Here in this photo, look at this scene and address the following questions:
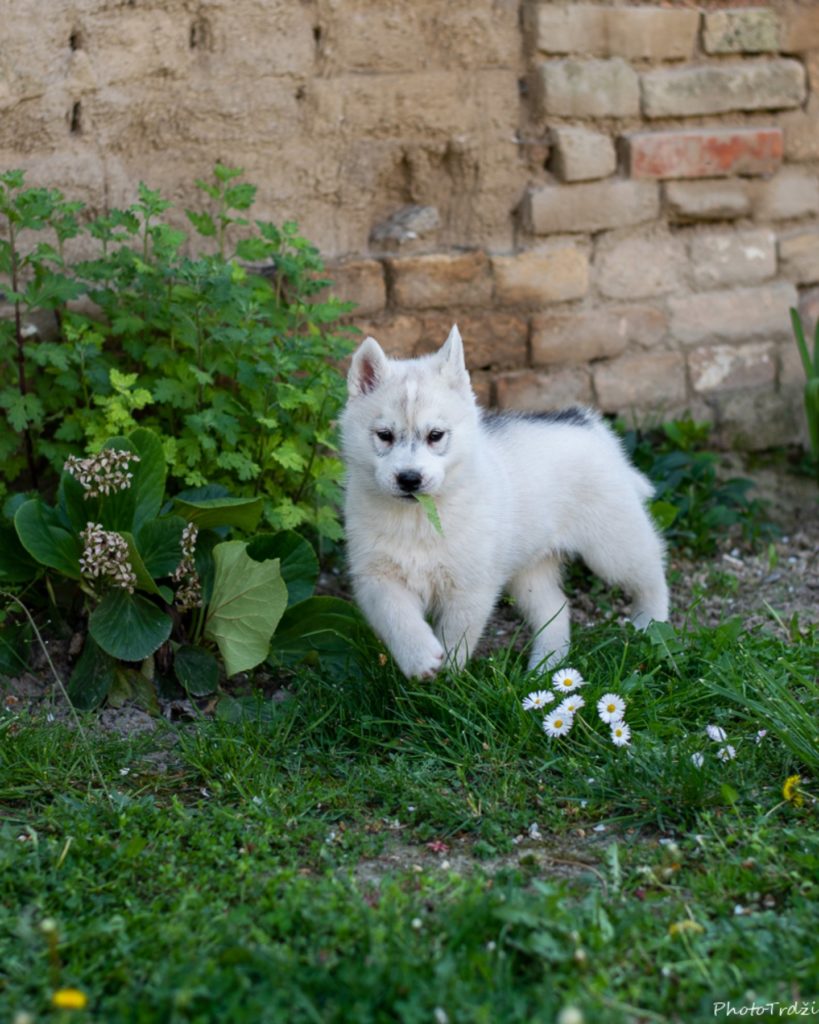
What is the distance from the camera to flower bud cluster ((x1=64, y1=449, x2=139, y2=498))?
12.4 feet

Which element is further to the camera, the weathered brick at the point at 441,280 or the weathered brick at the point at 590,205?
the weathered brick at the point at 590,205

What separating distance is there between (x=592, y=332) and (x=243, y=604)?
2272 mm

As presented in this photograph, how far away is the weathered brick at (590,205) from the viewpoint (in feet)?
17.2

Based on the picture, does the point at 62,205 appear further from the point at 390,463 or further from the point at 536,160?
the point at 536,160

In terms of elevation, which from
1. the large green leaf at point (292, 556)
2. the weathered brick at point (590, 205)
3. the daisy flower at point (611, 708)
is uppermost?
the weathered brick at point (590, 205)

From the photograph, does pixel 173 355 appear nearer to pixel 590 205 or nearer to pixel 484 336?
pixel 484 336

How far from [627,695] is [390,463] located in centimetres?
93

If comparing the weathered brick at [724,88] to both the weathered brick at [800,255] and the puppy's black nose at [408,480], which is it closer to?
the weathered brick at [800,255]

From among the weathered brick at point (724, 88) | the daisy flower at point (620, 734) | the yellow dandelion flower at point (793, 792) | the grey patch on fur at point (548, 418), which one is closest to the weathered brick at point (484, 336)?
the grey patch on fur at point (548, 418)

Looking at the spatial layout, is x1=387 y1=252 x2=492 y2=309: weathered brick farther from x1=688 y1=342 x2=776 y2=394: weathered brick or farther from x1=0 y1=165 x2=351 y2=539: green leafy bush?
x1=688 y1=342 x2=776 y2=394: weathered brick

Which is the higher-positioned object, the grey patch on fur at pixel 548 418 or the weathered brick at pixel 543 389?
the grey patch on fur at pixel 548 418

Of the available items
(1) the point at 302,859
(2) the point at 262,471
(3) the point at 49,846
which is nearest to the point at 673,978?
(1) the point at 302,859

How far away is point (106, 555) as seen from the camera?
3.72 meters

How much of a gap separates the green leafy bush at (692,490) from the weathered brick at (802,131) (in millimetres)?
1328
